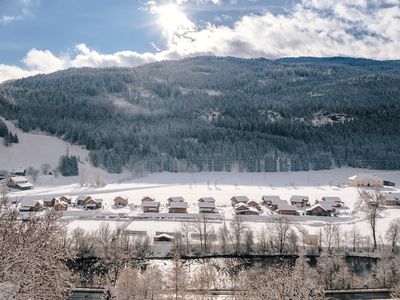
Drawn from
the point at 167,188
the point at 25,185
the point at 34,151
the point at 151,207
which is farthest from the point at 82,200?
the point at 34,151

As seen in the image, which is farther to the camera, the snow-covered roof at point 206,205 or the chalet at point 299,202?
the chalet at point 299,202

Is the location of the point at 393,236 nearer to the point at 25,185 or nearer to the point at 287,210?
the point at 287,210

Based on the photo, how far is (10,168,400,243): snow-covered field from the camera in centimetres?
5631

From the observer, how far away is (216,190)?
281 feet

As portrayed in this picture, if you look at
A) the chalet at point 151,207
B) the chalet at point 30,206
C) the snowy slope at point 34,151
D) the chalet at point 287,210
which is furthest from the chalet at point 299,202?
the snowy slope at point 34,151

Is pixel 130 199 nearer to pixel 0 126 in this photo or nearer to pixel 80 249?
pixel 80 249

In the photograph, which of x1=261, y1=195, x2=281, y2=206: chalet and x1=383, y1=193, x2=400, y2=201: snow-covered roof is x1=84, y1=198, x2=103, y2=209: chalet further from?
x1=383, y1=193, x2=400, y2=201: snow-covered roof

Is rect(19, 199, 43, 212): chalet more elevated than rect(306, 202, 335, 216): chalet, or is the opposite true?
rect(19, 199, 43, 212): chalet

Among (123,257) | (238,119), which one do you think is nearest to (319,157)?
(238,119)

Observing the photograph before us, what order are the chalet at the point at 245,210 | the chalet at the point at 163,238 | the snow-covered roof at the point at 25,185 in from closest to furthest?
the chalet at the point at 163,238
the chalet at the point at 245,210
the snow-covered roof at the point at 25,185

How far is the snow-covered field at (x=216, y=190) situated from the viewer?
56.3m

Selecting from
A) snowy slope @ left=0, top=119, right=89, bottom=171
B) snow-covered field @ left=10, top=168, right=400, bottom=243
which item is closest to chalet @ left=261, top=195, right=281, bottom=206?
snow-covered field @ left=10, top=168, right=400, bottom=243

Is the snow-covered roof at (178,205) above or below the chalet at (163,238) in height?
above

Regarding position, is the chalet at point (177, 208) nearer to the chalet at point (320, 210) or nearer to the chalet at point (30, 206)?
the chalet at point (320, 210)
